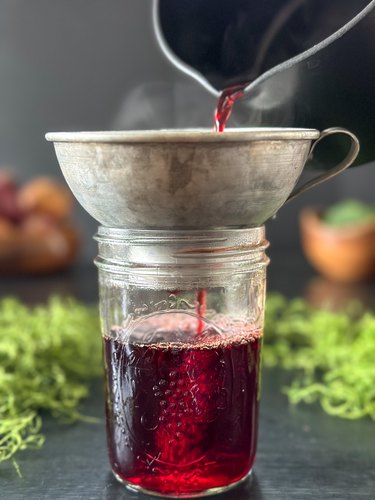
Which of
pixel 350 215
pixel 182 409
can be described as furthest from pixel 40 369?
pixel 350 215

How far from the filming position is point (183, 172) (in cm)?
53

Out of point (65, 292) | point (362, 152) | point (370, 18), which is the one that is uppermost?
point (370, 18)

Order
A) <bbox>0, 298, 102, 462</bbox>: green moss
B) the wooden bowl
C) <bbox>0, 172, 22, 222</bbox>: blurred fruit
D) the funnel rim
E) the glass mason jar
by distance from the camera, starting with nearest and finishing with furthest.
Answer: the funnel rim
the glass mason jar
<bbox>0, 298, 102, 462</bbox>: green moss
the wooden bowl
<bbox>0, 172, 22, 222</bbox>: blurred fruit

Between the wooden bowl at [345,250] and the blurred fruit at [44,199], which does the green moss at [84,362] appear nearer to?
the wooden bowl at [345,250]

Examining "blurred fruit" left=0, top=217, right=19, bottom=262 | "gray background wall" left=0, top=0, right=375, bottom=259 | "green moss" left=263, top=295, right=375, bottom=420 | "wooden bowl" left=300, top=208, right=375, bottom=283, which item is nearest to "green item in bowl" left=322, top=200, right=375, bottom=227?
"wooden bowl" left=300, top=208, right=375, bottom=283

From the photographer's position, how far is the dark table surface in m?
0.64

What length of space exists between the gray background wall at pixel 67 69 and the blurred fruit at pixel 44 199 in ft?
0.56

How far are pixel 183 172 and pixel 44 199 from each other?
119 cm

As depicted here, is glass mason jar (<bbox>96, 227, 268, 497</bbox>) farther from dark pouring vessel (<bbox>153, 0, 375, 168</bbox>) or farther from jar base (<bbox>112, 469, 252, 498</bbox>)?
dark pouring vessel (<bbox>153, 0, 375, 168</bbox>)

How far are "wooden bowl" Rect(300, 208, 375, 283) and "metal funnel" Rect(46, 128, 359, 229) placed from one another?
973 mm

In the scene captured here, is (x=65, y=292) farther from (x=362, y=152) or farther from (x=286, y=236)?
(x=362, y=152)

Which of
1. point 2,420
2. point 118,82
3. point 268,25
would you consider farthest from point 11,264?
point 268,25

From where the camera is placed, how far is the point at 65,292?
1.43 meters

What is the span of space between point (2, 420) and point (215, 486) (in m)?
0.25
